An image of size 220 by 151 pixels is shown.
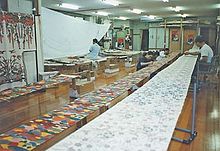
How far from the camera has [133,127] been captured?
1.64 meters

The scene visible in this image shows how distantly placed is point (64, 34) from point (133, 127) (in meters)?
6.53

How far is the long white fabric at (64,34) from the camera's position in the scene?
22.4ft

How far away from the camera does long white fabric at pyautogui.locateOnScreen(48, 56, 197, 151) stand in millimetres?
1352

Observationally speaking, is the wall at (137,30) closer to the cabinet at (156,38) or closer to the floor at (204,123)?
the cabinet at (156,38)

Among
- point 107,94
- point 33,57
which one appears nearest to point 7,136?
point 107,94

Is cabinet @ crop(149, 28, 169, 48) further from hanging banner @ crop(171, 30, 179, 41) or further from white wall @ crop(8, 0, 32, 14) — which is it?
white wall @ crop(8, 0, 32, 14)

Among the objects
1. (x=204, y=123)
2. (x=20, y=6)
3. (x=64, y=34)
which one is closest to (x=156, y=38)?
(x=64, y=34)

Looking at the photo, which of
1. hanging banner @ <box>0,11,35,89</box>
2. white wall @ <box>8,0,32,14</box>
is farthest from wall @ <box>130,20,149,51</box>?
hanging banner @ <box>0,11,35,89</box>

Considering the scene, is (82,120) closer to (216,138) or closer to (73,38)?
(216,138)

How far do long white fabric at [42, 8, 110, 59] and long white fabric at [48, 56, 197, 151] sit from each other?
16.3 feet

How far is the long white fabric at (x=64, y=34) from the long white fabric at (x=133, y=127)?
4966 mm

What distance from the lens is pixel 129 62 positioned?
10.7 metres

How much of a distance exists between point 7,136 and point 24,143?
212 mm

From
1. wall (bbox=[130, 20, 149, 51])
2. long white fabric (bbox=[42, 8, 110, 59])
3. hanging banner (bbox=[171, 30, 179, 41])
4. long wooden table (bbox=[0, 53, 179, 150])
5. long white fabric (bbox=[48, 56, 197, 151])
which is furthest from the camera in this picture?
wall (bbox=[130, 20, 149, 51])
